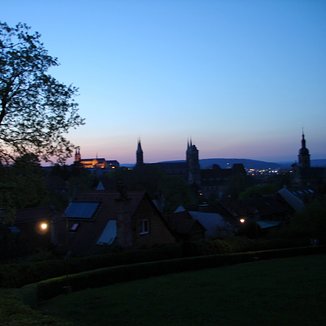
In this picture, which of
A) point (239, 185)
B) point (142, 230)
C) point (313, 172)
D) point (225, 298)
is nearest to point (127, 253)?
point (142, 230)

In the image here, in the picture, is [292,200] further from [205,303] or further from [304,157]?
[304,157]

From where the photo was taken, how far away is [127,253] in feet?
84.6

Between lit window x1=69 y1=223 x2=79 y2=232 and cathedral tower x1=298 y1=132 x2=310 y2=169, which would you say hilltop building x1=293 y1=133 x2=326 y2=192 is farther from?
lit window x1=69 y1=223 x2=79 y2=232

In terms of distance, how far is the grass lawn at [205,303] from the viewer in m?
12.8

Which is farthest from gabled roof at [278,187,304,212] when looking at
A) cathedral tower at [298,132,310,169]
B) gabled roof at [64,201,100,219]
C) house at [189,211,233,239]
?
cathedral tower at [298,132,310,169]

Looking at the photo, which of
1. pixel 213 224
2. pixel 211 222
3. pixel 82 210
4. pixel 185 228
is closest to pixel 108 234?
pixel 82 210

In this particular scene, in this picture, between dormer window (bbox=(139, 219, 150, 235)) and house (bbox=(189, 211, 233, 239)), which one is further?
house (bbox=(189, 211, 233, 239))

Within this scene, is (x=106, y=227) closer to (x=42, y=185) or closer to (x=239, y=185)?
(x=42, y=185)

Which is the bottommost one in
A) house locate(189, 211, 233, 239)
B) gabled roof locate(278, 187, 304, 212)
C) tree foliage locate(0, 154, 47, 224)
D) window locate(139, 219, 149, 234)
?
house locate(189, 211, 233, 239)

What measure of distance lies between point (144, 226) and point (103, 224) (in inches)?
136

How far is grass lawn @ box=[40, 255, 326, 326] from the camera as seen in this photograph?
12.8 meters

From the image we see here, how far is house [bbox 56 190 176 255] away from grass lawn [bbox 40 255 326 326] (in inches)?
427

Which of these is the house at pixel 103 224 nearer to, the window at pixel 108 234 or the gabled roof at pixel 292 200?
the window at pixel 108 234

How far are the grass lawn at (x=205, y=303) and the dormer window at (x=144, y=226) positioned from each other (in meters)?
11.4
